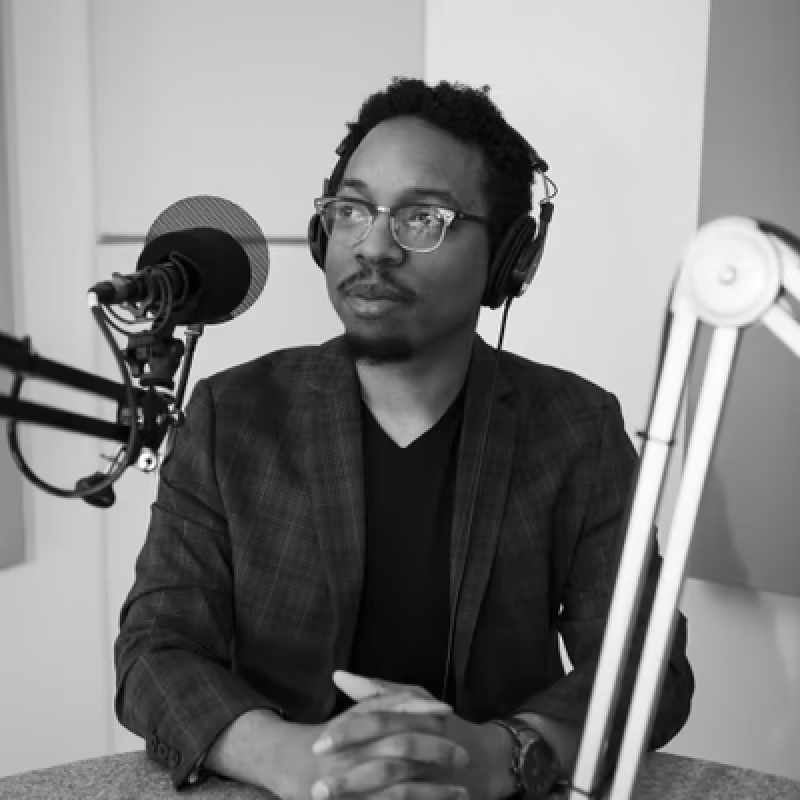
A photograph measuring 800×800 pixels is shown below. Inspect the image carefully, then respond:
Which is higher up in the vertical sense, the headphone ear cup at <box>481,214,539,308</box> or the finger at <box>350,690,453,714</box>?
the headphone ear cup at <box>481,214,539,308</box>

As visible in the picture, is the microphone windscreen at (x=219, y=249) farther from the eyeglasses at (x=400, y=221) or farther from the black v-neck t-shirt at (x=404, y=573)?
the black v-neck t-shirt at (x=404, y=573)

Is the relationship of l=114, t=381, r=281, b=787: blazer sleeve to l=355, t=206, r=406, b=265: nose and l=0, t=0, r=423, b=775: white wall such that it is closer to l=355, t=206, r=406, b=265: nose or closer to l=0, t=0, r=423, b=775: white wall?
l=355, t=206, r=406, b=265: nose

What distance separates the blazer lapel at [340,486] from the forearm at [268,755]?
240 mm

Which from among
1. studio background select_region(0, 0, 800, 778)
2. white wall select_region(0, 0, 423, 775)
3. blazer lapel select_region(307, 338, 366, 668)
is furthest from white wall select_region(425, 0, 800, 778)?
blazer lapel select_region(307, 338, 366, 668)

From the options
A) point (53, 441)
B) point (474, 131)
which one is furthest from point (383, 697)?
point (53, 441)

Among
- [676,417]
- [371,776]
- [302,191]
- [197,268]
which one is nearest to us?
[676,417]

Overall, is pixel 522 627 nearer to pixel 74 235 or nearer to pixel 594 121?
pixel 594 121

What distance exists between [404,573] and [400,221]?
1.49ft

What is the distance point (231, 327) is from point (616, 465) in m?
1.11

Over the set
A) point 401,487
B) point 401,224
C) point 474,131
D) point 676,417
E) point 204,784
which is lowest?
point 204,784

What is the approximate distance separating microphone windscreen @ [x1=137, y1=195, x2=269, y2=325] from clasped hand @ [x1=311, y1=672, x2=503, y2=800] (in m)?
0.35

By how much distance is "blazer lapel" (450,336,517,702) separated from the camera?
52.1 inches

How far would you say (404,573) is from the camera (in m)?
1.35

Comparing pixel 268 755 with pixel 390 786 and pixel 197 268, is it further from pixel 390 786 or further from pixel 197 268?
pixel 197 268
